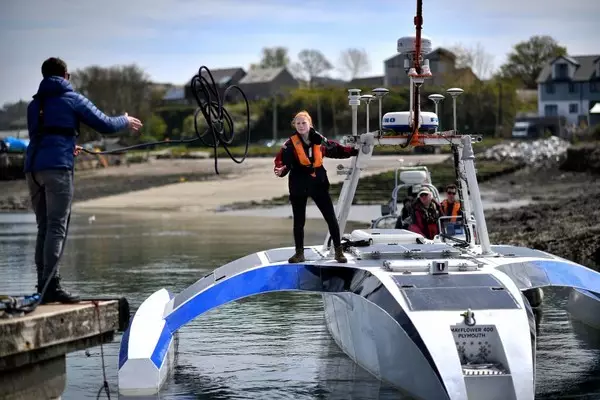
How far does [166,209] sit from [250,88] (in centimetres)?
7352

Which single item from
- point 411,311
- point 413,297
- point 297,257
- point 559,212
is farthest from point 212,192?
point 411,311

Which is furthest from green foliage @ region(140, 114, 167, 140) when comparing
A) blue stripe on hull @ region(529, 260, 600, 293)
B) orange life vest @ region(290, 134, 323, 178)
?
orange life vest @ region(290, 134, 323, 178)

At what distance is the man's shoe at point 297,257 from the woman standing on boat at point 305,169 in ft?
1.20

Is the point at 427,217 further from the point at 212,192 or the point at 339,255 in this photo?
the point at 212,192

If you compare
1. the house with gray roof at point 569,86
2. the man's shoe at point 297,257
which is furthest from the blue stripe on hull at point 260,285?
the house with gray roof at point 569,86

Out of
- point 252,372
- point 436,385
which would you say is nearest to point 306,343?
point 252,372

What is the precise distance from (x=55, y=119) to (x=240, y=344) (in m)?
6.75

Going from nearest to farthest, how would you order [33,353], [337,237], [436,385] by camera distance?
[33,353] < [436,385] < [337,237]

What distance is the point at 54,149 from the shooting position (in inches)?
367

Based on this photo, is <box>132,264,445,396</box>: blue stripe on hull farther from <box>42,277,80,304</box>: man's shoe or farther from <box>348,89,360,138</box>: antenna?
<box>42,277,80,304</box>: man's shoe

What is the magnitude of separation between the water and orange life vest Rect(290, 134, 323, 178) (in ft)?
8.17

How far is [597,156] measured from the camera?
53281mm

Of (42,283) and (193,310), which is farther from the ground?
(42,283)

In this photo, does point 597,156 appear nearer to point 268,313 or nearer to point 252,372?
point 268,313
